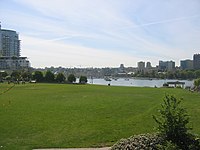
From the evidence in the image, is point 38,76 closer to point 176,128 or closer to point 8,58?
point 8,58

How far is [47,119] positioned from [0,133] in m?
4.86

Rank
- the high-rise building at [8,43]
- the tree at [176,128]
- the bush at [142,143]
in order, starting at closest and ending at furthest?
1. the bush at [142,143]
2. the tree at [176,128]
3. the high-rise building at [8,43]

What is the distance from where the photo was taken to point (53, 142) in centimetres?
1280

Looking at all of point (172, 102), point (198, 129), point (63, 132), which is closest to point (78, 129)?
point (63, 132)

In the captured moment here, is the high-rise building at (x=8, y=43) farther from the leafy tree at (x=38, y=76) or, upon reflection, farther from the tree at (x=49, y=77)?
the tree at (x=49, y=77)

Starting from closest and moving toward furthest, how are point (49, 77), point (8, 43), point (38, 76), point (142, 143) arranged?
1. point (142, 143)
2. point (8, 43)
3. point (38, 76)
4. point (49, 77)

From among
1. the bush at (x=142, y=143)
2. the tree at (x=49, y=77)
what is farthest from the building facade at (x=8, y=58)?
the bush at (x=142, y=143)

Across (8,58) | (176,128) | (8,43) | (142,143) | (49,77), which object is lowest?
(142,143)

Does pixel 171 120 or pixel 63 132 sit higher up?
pixel 171 120

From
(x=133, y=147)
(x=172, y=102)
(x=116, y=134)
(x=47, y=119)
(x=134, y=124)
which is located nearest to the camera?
(x=133, y=147)

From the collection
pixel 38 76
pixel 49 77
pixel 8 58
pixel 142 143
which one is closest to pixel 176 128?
pixel 142 143

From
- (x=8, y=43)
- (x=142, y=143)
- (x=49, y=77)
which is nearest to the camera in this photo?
(x=142, y=143)

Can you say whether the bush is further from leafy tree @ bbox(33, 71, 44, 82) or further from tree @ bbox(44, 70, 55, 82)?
tree @ bbox(44, 70, 55, 82)

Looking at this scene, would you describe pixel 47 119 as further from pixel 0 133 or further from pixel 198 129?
pixel 198 129
